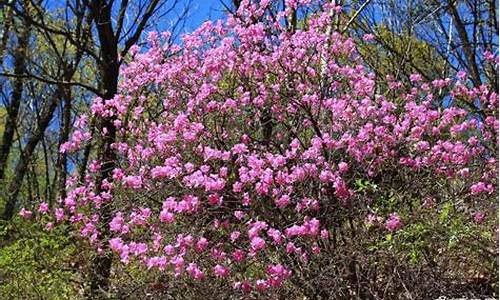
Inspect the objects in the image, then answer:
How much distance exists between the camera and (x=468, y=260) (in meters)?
4.42

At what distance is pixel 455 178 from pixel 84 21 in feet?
26.0

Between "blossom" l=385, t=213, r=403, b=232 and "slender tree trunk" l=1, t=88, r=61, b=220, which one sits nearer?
"blossom" l=385, t=213, r=403, b=232

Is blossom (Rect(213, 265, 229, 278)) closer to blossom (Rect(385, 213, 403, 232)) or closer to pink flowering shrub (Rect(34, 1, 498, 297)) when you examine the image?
pink flowering shrub (Rect(34, 1, 498, 297))

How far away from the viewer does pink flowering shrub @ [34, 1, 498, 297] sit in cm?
457

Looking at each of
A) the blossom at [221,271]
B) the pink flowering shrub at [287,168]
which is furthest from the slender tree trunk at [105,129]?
the blossom at [221,271]

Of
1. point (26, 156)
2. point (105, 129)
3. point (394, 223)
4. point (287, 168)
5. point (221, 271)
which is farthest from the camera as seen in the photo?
point (26, 156)

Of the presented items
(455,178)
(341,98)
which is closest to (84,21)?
(341,98)

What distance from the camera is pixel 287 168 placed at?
472 cm

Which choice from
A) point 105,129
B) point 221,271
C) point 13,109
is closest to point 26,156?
point 13,109

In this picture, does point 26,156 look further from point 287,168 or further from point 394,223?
point 394,223

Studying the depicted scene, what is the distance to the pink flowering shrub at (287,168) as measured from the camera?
4566mm

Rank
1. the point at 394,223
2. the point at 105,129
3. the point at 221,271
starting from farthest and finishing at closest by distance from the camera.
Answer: the point at 105,129, the point at 221,271, the point at 394,223

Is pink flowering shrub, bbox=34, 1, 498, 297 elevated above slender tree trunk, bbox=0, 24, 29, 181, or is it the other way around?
slender tree trunk, bbox=0, 24, 29, 181

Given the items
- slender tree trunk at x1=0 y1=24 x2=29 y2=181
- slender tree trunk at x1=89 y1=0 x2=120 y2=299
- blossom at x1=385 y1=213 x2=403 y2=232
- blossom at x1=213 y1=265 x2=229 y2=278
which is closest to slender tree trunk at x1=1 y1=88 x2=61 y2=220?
slender tree trunk at x1=0 y1=24 x2=29 y2=181
